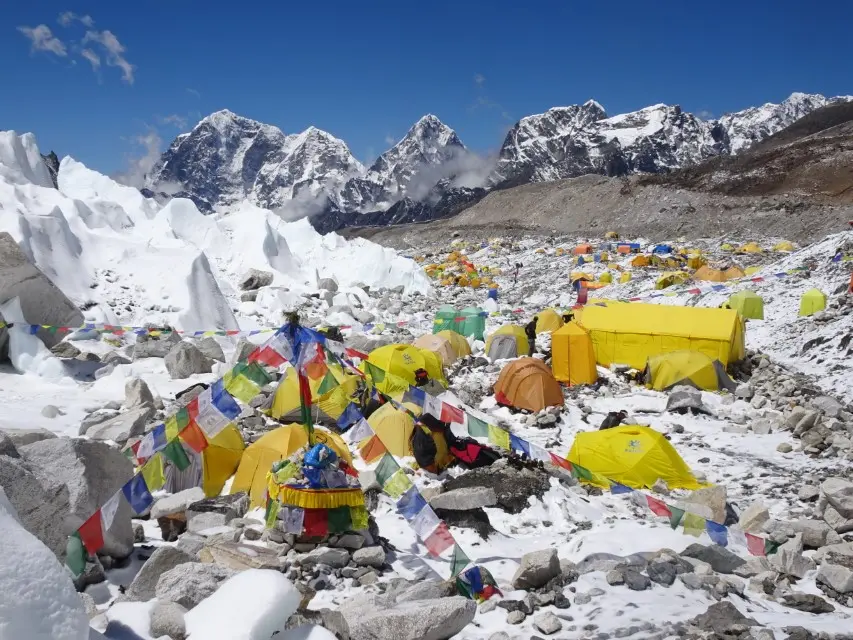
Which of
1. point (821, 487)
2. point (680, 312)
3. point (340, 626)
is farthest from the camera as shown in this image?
point (680, 312)

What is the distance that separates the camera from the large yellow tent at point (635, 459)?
27.6 ft

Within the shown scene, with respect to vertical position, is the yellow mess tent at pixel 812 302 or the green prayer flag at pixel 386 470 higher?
the yellow mess tent at pixel 812 302

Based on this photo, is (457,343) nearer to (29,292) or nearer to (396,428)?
(396,428)

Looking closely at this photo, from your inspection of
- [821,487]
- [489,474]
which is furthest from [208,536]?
[821,487]

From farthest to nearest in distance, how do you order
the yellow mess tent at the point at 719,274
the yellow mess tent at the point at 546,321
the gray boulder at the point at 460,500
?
the yellow mess tent at the point at 719,274 → the yellow mess tent at the point at 546,321 → the gray boulder at the point at 460,500

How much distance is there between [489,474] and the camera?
796 centimetres

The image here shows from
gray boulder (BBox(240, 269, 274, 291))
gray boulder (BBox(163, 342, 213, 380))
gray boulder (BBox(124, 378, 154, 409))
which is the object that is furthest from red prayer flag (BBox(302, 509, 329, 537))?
gray boulder (BBox(240, 269, 274, 291))

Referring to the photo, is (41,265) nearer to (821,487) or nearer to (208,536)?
(208,536)

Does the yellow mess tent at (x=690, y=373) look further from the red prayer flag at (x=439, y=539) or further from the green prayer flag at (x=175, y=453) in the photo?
the green prayer flag at (x=175, y=453)

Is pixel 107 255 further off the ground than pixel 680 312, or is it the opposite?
pixel 107 255

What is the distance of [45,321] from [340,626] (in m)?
10.7

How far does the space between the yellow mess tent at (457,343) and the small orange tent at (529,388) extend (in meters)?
3.94

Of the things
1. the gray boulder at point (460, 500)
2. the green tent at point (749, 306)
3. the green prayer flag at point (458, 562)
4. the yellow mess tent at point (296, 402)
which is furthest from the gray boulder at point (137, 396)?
the green tent at point (749, 306)

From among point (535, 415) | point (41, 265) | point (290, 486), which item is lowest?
point (535, 415)
